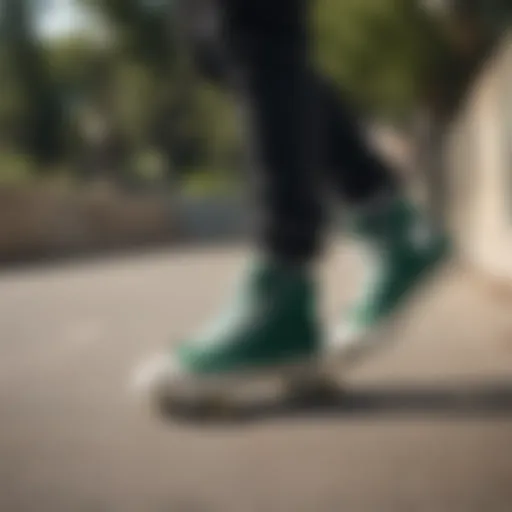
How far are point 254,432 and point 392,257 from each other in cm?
20

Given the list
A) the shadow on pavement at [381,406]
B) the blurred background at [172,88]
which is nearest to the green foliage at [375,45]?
the blurred background at [172,88]

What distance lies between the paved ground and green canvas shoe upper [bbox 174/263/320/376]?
40 mm

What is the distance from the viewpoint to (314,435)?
482mm

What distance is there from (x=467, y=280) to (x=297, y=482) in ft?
2.52

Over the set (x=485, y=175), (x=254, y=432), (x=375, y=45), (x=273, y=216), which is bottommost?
(x=254, y=432)

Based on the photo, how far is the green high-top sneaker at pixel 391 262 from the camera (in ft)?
2.07

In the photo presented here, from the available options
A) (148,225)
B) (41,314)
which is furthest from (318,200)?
(148,225)

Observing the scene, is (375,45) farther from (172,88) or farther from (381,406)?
(381,406)

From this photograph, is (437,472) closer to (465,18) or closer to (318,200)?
(318,200)

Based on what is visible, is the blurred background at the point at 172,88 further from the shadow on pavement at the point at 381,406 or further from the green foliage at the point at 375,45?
the shadow on pavement at the point at 381,406

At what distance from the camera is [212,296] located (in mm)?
791

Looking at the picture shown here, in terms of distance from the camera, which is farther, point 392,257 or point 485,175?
point 485,175

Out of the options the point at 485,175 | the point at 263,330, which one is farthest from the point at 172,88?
the point at 485,175

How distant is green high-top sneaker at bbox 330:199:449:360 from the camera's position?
631mm
